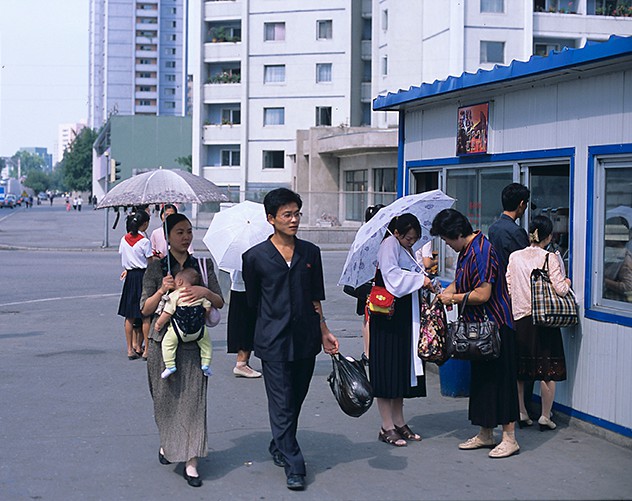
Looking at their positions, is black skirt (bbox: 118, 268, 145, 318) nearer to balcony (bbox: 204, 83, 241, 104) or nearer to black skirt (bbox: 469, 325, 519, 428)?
black skirt (bbox: 469, 325, 519, 428)

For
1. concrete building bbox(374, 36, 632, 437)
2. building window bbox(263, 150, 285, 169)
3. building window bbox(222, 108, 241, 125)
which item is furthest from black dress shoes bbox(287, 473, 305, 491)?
building window bbox(222, 108, 241, 125)

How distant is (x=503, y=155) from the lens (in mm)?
8969

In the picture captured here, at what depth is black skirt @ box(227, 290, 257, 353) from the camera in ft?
32.5

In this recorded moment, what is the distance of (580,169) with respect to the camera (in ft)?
25.7

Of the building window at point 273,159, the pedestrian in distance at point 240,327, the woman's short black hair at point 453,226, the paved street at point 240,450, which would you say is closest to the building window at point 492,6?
the building window at point 273,159

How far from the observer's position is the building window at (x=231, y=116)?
67.8 m

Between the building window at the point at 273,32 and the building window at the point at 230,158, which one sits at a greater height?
the building window at the point at 273,32

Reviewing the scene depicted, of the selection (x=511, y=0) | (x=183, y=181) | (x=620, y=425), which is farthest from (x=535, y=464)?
(x=511, y=0)

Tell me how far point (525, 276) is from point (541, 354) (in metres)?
0.63

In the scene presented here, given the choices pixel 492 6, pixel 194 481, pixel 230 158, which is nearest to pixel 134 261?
pixel 194 481

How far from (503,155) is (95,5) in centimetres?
17236

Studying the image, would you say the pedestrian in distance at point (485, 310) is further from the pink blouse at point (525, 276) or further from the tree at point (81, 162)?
the tree at point (81, 162)

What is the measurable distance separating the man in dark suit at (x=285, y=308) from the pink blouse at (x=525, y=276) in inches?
79.9

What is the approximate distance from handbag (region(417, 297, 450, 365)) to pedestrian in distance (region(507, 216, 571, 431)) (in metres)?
0.91
